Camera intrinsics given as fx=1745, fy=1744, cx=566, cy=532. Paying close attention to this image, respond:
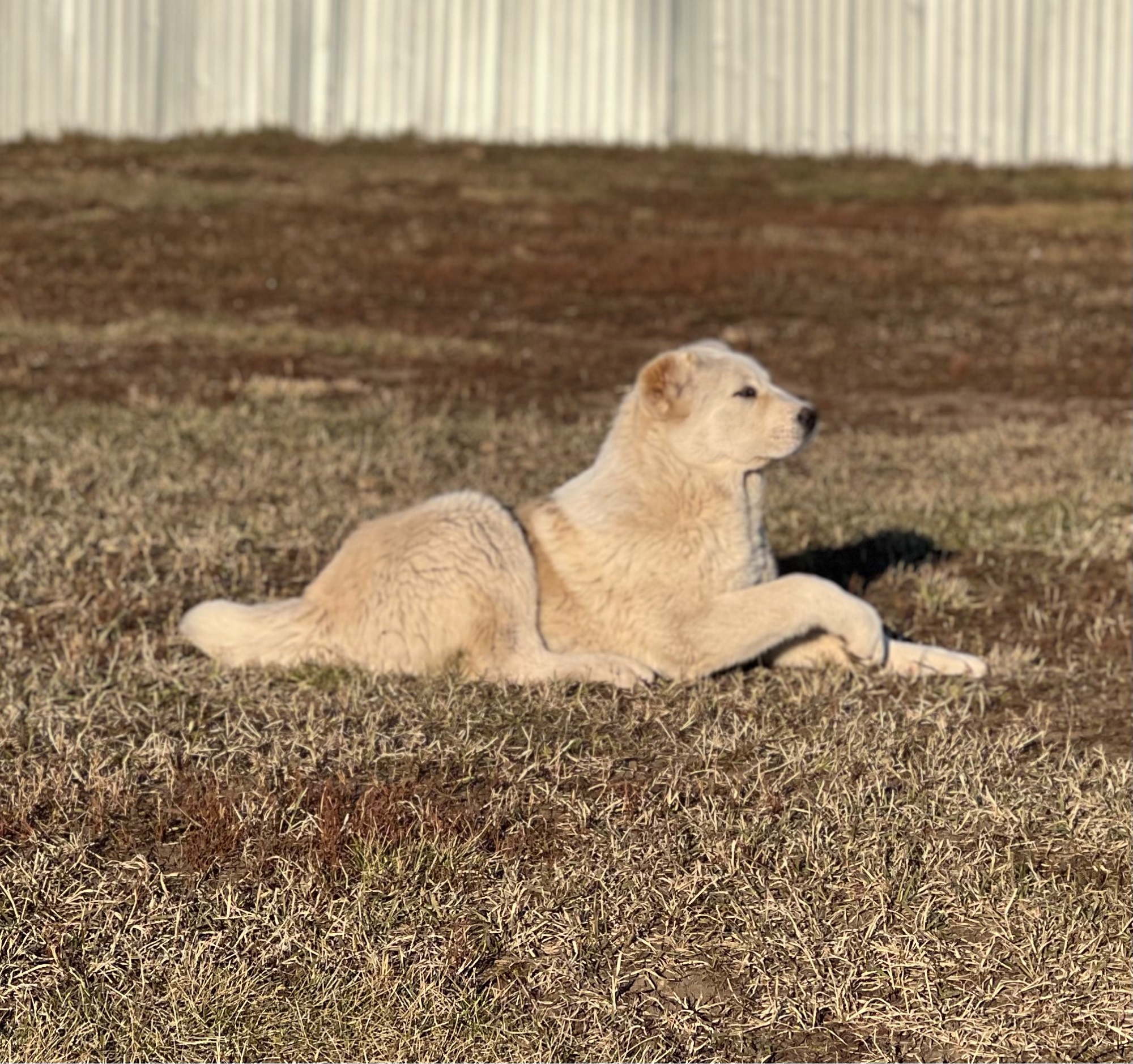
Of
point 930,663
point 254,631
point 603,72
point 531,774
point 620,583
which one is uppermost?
point 603,72

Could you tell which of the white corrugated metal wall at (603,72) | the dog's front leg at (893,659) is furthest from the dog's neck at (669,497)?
the white corrugated metal wall at (603,72)

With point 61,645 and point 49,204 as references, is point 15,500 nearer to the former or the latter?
point 61,645

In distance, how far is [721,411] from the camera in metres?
5.77

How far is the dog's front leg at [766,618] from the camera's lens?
18.5 ft

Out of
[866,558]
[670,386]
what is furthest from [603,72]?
[670,386]

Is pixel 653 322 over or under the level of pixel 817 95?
under

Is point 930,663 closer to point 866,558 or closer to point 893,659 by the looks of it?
point 893,659

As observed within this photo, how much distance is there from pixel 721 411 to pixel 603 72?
24.1 meters

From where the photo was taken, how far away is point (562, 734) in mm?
5086

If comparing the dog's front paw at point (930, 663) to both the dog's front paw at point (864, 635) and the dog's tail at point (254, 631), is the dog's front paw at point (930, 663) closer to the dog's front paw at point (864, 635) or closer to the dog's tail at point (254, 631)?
the dog's front paw at point (864, 635)

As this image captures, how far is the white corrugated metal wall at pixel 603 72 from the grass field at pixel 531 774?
48.2 feet

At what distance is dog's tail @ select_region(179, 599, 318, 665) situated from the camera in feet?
18.6

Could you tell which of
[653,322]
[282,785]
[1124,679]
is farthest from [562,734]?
[653,322]

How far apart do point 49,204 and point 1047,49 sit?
15.4 meters
